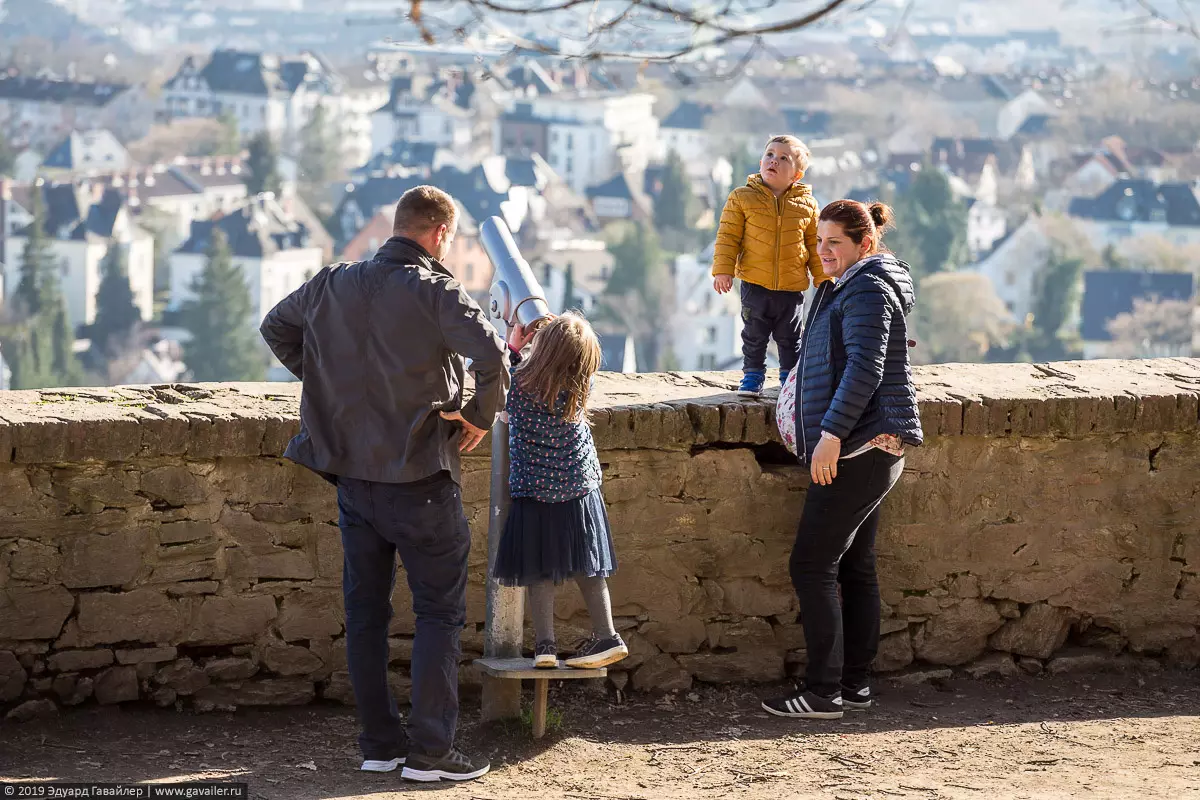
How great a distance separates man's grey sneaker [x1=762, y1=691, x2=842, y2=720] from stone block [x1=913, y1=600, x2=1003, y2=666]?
0.49 meters

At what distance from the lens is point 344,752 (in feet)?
11.6

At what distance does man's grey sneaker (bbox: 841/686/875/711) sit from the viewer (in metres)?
3.91

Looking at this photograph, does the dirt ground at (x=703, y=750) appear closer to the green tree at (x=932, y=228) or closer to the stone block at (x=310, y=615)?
the stone block at (x=310, y=615)

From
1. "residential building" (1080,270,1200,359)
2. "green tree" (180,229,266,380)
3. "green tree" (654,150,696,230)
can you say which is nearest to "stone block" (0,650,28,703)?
"green tree" (180,229,266,380)

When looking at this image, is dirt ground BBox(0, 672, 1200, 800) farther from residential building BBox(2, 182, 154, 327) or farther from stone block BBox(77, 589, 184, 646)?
residential building BBox(2, 182, 154, 327)

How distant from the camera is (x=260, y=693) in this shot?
3.79 m

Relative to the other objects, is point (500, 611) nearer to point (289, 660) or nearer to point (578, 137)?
point (289, 660)

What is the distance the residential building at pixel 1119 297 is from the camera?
48.2 metres

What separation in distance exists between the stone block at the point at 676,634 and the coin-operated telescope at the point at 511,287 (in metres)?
1.05


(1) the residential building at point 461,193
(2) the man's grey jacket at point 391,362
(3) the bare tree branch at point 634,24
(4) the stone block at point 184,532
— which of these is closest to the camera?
(3) the bare tree branch at point 634,24

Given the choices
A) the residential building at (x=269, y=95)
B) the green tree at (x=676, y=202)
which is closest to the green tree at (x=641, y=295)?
the green tree at (x=676, y=202)

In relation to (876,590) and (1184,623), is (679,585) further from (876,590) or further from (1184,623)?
(1184,623)

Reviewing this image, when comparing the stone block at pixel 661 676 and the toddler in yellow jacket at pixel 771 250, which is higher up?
the toddler in yellow jacket at pixel 771 250

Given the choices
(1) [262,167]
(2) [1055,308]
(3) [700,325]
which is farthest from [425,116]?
(2) [1055,308]
